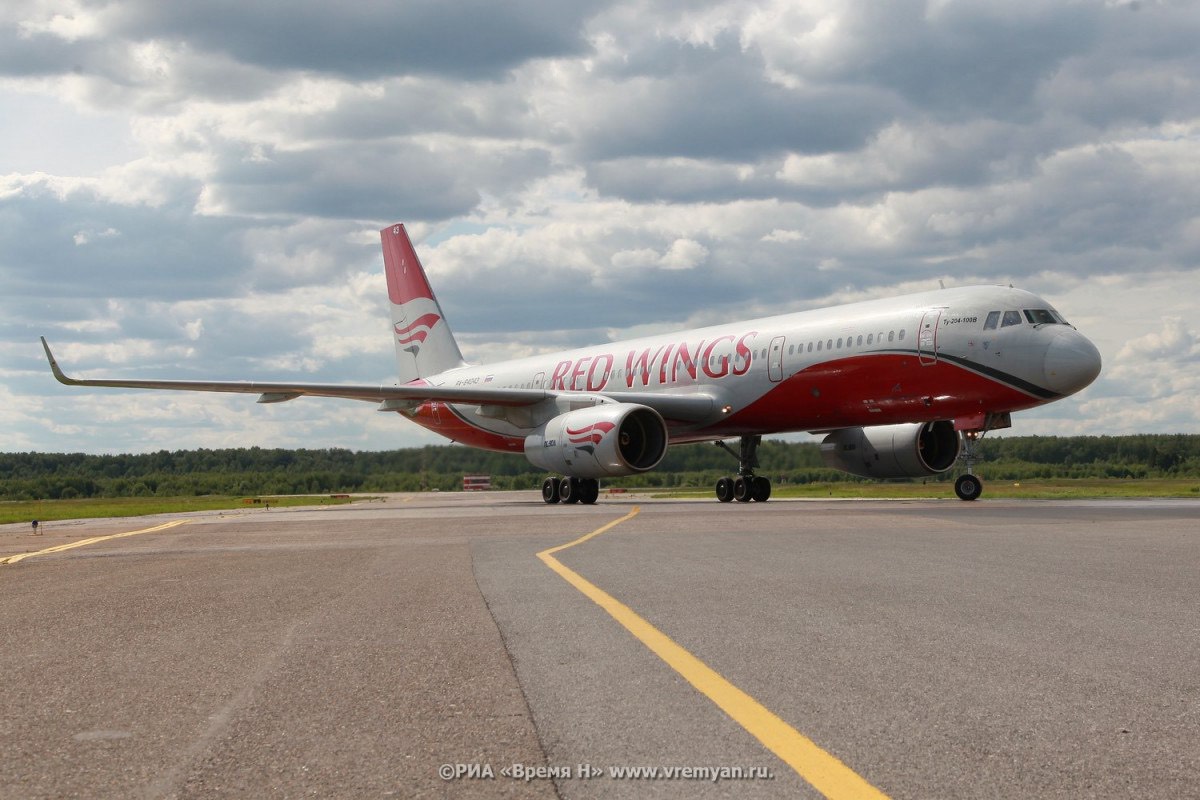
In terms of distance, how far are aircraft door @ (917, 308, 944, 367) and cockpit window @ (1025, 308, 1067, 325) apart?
60.8 inches

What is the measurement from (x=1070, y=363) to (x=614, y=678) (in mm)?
17997

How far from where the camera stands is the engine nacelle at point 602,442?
971 inches

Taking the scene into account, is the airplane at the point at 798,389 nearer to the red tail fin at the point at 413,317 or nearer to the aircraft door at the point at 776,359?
the aircraft door at the point at 776,359

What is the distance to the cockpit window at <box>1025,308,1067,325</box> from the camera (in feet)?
70.5

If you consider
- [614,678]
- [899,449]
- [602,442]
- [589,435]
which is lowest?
[614,678]

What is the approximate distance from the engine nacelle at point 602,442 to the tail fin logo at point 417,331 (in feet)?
47.6

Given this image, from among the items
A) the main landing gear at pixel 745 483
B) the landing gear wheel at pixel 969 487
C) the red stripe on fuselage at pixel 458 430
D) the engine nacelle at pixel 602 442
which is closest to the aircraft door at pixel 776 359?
the engine nacelle at pixel 602 442

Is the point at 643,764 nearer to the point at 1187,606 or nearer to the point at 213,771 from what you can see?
the point at 213,771

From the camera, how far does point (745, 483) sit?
29.1 meters

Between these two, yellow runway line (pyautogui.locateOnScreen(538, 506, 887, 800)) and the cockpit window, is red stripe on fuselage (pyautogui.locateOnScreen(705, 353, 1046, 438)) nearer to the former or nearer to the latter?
the cockpit window

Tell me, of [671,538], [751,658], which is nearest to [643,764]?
[751,658]

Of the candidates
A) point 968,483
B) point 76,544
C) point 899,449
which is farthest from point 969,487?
point 76,544

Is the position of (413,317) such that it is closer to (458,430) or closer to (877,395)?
(458,430)

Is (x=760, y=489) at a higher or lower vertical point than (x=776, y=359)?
lower
